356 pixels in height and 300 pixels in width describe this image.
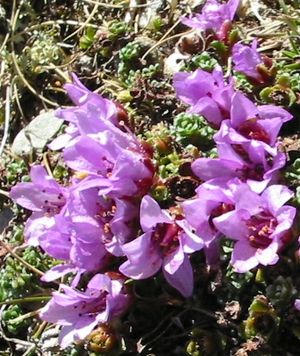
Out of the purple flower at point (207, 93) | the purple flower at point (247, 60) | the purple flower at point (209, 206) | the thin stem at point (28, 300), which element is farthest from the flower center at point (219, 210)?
the thin stem at point (28, 300)

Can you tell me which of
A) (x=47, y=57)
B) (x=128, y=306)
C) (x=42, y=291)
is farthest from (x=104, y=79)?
(x=128, y=306)

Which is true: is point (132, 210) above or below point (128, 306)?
above

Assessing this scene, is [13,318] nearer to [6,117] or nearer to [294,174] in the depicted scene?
[6,117]

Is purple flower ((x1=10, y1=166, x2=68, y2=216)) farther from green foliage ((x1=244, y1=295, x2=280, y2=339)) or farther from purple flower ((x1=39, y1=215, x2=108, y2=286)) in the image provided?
green foliage ((x1=244, y1=295, x2=280, y2=339))

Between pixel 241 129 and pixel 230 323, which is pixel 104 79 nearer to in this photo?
pixel 241 129

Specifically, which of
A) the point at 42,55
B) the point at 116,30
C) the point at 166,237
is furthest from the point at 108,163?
the point at 42,55

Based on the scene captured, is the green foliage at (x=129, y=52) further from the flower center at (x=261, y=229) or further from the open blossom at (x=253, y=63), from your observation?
the flower center at (x=261, y=229)
